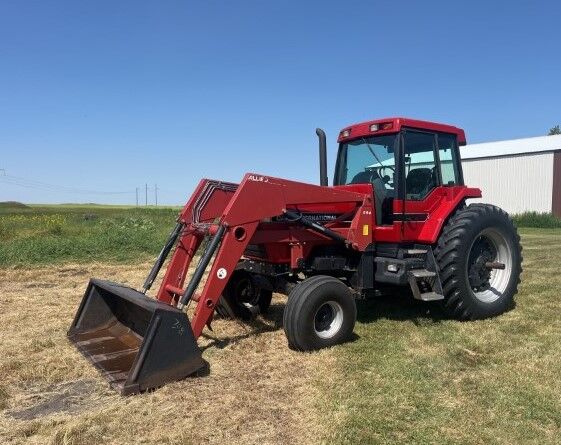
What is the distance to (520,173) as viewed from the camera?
98.8 ft

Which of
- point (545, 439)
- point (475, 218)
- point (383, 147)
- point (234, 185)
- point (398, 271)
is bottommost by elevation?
point (545, 439)

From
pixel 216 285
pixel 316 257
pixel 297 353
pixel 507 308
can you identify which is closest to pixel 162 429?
pixel 216 285

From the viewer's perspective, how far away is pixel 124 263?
11.9 meters

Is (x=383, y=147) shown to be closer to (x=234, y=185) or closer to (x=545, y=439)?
(x=234, y=185)

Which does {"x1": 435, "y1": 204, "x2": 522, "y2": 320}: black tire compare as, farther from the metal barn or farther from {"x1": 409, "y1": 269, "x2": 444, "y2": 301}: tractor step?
the metal barn

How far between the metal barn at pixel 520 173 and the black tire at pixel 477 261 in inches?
944

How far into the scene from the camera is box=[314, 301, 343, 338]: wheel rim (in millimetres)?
5336

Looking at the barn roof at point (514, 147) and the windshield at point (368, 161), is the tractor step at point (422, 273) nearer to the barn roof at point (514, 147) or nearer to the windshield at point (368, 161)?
the windshield at point (368, 161)

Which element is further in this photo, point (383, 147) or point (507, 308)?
point (507, 308)

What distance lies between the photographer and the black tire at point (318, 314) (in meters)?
5.06

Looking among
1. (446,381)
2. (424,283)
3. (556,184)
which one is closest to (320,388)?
(446,381)

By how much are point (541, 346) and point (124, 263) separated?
355 inches

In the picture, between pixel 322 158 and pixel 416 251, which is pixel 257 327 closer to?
pixel 416 251

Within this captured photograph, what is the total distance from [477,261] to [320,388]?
3.37 m
